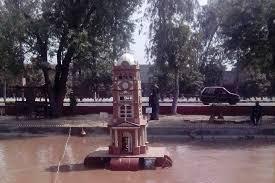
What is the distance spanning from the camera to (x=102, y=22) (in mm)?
29406

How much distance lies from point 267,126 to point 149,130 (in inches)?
225

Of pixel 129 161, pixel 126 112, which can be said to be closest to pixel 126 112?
pixel 126 112

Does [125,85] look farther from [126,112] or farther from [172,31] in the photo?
[172,31]

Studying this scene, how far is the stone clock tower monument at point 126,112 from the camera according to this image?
1605cm

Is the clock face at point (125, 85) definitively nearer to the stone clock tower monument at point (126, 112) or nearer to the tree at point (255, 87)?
the stone clock tower monument at point (126, 112)

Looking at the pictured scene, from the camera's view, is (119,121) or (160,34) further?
(160,34)

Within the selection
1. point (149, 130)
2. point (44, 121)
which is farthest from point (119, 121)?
point (44, 121)

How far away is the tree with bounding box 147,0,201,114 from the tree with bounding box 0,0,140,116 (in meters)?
1.44

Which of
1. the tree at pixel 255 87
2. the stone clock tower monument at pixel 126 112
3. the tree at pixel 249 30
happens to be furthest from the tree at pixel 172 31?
the tree at pixel 255 87

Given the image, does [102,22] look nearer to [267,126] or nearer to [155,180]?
[267,126]

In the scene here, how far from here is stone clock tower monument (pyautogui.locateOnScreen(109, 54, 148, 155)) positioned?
1605 centimetres

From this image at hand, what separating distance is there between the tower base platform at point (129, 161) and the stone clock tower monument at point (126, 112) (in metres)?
0.29

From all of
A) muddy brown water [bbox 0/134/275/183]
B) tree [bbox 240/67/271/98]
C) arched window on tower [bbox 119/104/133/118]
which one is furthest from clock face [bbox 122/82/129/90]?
tree [bbox 240/67/271/98]

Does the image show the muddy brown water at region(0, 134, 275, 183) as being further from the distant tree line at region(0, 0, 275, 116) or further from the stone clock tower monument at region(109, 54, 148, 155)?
the distant tree line at region(0, 0, 275, 116)
